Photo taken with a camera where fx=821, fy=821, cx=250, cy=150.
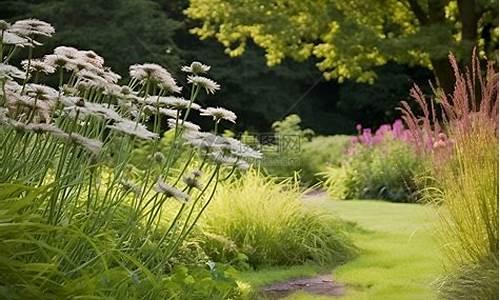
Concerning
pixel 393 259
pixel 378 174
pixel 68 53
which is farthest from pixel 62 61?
pixel 378 174

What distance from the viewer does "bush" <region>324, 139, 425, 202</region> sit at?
335 inches

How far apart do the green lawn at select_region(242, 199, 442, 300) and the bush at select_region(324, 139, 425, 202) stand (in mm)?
1972

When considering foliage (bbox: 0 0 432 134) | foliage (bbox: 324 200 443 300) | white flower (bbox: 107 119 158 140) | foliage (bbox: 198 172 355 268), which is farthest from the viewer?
foliage (bbox: 0 0 432 134)

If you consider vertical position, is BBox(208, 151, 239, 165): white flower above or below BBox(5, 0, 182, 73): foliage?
below

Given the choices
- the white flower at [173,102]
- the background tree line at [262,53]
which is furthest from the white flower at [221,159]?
the background tree line at [262,53]

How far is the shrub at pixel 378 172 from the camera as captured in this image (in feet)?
27.9

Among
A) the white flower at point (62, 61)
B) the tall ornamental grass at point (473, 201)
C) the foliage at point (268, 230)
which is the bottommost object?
the foliage at point (268, 230)

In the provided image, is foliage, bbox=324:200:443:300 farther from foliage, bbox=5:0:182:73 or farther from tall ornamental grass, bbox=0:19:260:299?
foliage, bbox=5:0:182:73

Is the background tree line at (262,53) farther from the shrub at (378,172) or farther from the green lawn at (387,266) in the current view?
the green lawn at (387,266)

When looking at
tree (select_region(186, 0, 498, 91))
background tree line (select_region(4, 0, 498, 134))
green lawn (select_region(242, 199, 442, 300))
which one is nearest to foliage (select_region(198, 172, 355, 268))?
green lawn (select_region(242, 199, 442, 300))

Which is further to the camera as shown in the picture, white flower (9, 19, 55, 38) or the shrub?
the shrub

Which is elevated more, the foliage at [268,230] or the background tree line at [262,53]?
the background tree line at [262,53]

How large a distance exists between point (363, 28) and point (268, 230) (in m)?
6.35

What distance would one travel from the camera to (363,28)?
10508 mm
